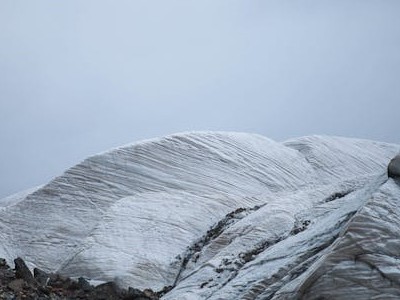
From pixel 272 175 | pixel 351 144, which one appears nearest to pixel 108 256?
pixel 272 175

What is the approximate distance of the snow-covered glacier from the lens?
7.73 metres

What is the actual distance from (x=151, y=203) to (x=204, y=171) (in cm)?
226

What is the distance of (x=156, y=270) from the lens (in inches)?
544

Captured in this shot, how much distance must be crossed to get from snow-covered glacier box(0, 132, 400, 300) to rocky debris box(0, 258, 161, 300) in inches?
31.4

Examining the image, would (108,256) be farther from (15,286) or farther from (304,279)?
(304,279)

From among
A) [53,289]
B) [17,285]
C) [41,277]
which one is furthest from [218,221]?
[17,285]

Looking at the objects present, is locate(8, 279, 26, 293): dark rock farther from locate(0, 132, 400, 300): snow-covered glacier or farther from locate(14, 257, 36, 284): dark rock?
locate(0, 132, 400, 300): snow-covered glacier

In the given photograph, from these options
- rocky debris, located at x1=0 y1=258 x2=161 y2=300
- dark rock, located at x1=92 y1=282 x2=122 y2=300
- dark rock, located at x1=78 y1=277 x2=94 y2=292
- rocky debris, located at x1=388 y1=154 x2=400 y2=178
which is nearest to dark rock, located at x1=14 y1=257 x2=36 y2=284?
rocky debris, located at x1=0 y1=258 x2=161 y2=300

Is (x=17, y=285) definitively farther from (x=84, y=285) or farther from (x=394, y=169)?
(x=394, y=169)

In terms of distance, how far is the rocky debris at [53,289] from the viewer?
11297 millimetres

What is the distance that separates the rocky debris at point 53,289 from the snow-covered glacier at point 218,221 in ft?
2.62

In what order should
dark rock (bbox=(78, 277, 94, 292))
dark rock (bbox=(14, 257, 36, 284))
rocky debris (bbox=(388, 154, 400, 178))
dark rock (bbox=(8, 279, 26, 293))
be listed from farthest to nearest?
dark rock (bbox=(78, 277, 94, 292)) → dark rock (bbox=(14, 257, 36, 284)) → dark rock (bbox=(8, 279, 26, 293)) → rocky debris (bbox=(388, 154, 400, 178))

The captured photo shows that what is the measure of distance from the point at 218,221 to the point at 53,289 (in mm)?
5008

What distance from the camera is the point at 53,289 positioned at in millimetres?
11969
